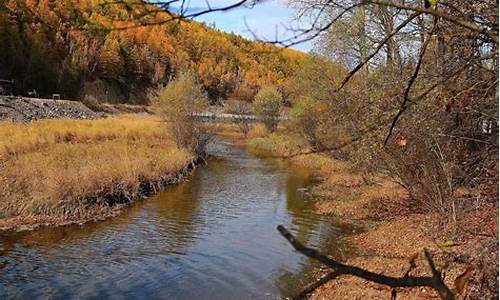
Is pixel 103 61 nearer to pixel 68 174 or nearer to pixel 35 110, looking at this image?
pixel 35 110

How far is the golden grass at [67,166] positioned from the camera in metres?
14.3

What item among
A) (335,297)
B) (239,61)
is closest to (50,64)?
(335,297)

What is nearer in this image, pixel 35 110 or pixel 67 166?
pixel 67 166

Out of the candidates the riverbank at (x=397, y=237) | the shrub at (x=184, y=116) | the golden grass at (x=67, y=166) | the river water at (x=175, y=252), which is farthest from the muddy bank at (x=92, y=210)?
the shrub at (x=184, y=116)

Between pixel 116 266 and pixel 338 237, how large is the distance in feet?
18.3

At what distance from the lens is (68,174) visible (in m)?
15.5

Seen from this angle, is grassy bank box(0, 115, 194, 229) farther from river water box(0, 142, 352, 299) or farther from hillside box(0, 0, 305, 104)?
hillside box(0, 0, 305, 104)

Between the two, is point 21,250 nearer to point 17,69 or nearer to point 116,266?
point 116,266

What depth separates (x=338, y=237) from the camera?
42.7 feet

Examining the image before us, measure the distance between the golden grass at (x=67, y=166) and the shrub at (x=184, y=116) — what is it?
862 millimetres

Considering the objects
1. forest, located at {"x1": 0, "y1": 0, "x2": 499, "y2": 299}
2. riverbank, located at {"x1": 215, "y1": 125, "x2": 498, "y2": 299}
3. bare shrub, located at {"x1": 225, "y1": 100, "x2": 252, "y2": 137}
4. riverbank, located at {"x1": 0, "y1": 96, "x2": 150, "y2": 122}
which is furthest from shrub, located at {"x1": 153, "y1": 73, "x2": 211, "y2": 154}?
bare shrub, located at {"x1": 225, "y1": 100, "x2": 252, "y2": 137}

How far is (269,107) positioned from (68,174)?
34.8 metres

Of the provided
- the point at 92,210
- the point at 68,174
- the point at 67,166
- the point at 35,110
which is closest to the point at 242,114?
the point at 35,110

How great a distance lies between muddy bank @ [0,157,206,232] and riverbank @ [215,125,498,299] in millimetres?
5776
